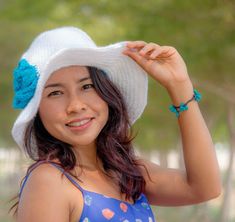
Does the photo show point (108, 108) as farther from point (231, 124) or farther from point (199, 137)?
point (231, 124)

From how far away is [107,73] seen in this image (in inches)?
100

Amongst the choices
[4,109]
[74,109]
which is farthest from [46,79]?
[4,109]

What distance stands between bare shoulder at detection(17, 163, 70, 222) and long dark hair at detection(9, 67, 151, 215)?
132 mm

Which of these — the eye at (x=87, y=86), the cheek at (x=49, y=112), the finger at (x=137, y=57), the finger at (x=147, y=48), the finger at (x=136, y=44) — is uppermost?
the finger at (x=136, y=44)

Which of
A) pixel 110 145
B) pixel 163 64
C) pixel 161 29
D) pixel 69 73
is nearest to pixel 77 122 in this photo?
pixel 69 73

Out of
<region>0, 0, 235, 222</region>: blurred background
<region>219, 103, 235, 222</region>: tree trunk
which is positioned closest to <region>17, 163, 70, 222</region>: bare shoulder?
<region>0, 0, 235, 222</region>: blurred background

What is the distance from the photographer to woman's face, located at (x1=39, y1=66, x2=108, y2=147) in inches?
90.1

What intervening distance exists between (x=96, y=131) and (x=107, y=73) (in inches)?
10.9

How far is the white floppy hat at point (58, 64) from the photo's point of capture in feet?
7.48

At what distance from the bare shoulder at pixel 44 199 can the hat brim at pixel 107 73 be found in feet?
0.80

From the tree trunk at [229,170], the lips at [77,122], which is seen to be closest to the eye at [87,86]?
the lips at [77,122]

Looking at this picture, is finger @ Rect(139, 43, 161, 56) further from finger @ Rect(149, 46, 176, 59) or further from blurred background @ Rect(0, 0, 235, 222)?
blurred background @ Rect(0, 0, 235, 222)

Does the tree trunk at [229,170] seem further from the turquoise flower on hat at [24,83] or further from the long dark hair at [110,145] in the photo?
the turquoise flower on hat at [24,83]

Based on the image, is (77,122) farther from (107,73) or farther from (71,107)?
(107,73)
